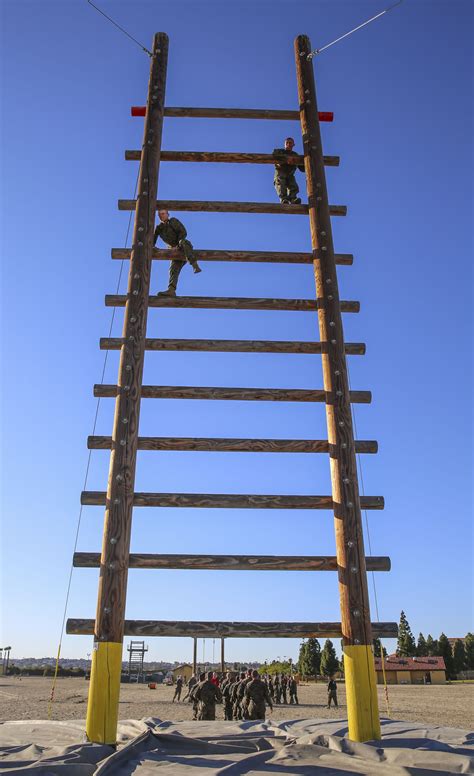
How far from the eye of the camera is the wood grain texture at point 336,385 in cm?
507

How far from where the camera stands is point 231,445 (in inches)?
218

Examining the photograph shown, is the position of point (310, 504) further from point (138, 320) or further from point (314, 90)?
point (314, 90)

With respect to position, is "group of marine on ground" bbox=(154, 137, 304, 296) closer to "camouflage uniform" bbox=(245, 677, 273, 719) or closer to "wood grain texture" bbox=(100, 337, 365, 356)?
"wood grain texture" bbox=(100, 337, 365, 356)

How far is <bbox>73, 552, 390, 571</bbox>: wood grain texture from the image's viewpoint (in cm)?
512

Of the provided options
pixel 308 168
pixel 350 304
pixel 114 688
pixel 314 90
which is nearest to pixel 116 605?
pixel 114 688

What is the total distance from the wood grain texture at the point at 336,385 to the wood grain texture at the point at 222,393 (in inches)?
9.4

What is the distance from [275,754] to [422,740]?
128cm

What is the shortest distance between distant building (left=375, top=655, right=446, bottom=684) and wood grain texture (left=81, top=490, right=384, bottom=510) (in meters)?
63.8

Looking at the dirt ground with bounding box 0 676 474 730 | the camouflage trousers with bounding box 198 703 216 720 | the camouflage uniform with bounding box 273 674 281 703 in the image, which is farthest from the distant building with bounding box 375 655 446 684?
the camouflage trousers with bounding box 198 703 216 720

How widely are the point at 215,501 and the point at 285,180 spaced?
3.99m

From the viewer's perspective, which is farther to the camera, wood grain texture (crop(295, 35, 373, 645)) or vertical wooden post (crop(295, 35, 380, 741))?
wood grain texture (crop(295, 35, 373, 645))

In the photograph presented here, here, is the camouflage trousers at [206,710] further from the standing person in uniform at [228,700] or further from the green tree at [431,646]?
the green tree at [431,646]

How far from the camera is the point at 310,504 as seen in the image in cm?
538

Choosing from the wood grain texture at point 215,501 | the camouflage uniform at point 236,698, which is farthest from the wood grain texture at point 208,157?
the camouflage uniform at point 236,698
